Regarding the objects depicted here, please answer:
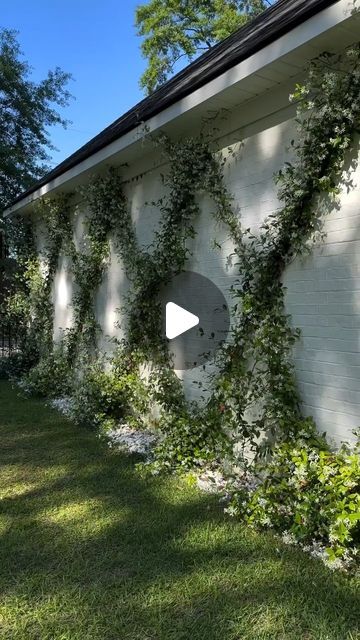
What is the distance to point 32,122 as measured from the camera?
14805mm

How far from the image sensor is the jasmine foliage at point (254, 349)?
2.95 m

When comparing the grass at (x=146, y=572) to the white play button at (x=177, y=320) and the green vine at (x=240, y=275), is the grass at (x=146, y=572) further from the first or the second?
the white play button at (x=177, y=320)

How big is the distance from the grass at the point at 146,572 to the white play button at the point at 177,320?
4.73 feet

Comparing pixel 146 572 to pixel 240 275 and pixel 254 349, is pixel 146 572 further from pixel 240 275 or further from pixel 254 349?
pixel 240 275

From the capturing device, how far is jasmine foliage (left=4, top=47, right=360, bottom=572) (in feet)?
9.66

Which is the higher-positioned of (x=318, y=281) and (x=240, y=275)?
(x=240, y=275)

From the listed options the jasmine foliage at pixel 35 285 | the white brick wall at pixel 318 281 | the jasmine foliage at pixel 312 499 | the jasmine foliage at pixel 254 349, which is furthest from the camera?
the jasmine foliage at pixel 35 285

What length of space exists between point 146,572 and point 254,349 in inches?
63.1

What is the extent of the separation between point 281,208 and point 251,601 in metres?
2.40

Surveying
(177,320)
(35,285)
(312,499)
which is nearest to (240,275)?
(177,320)

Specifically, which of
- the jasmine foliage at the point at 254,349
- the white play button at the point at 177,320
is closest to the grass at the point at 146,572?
the jasmine foliage at the point at 254,349

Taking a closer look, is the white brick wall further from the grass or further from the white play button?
the grass

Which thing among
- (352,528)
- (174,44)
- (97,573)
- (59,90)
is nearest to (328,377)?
(352,528)

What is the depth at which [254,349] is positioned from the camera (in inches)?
143
